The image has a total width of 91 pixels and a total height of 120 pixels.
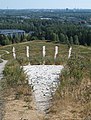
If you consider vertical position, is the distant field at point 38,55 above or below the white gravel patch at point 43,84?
below

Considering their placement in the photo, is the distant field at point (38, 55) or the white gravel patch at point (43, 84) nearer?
the white gravel patch at point (43, 84)

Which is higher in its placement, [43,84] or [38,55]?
[43,84]

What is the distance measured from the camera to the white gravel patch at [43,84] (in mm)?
7025

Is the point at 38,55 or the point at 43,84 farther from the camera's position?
the point at 38,55

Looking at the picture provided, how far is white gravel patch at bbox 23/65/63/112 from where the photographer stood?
23.0 feet

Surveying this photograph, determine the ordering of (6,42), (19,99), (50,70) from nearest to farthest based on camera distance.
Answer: (19,99), (50,70), (6,42)

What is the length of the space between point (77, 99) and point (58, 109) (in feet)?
2.18

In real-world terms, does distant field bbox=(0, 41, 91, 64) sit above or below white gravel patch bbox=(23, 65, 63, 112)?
below

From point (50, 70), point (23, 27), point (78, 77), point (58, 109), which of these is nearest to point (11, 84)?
point (78, 77)

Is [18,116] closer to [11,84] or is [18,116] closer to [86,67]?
[11,84]

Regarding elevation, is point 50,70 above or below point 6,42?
above

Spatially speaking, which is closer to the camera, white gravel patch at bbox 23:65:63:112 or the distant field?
white gravel patch at bbox 23:65:63:112

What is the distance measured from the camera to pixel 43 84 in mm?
8688

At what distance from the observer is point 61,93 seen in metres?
6.99
